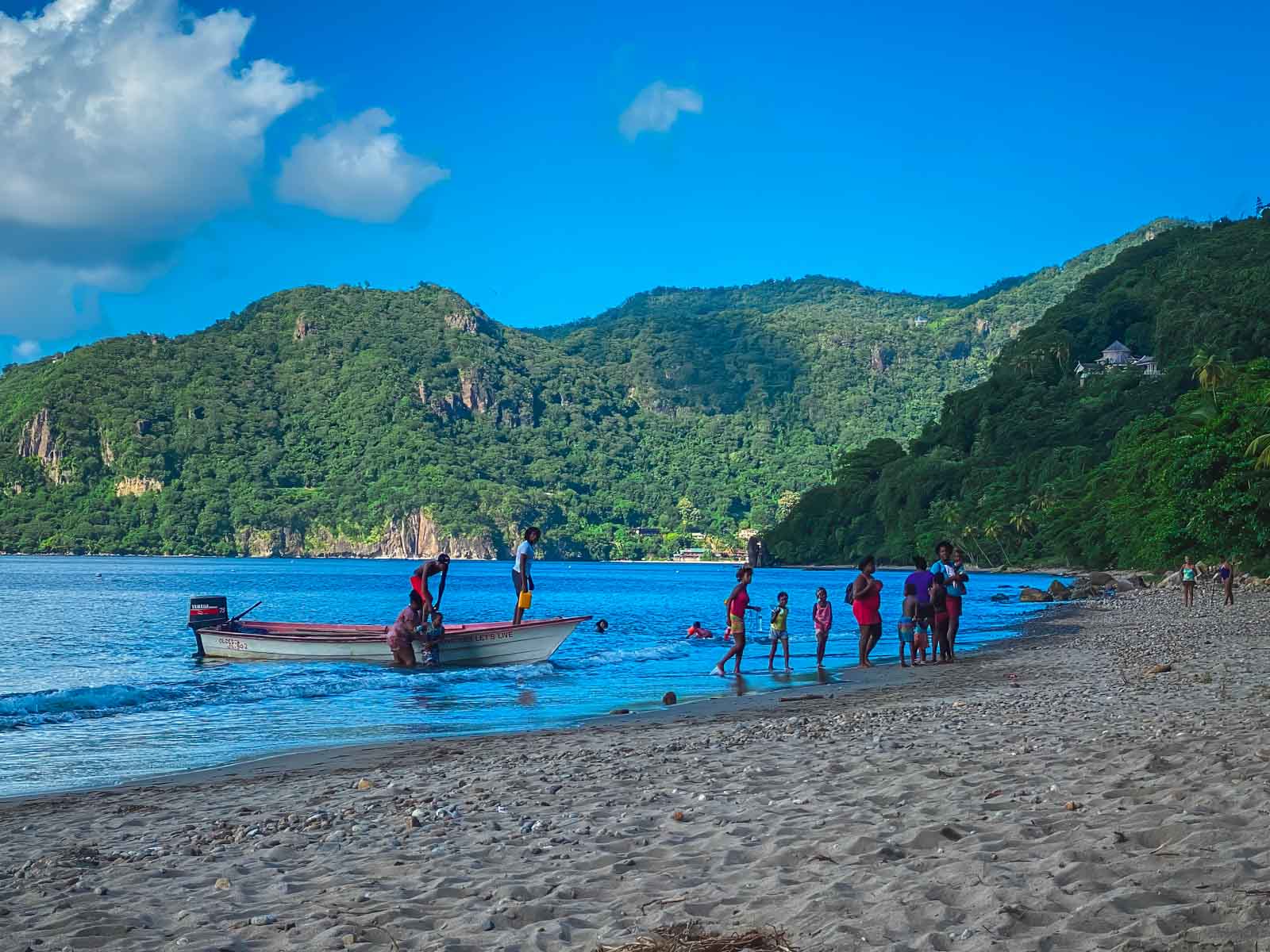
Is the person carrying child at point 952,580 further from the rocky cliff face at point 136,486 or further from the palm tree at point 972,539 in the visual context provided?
the rocky cliff face at point 136,486

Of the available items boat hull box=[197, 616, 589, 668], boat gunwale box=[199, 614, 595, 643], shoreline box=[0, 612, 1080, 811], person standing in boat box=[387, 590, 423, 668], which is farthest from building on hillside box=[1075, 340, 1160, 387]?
person standing in boat box=[387, 590, 423, 668]

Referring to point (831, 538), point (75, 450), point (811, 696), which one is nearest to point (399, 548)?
point (75, 450)

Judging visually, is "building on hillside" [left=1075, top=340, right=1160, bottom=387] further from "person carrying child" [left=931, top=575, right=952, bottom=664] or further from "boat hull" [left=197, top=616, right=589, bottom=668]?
"boat hull" [left=197, top=616, right=589, bottom=668]

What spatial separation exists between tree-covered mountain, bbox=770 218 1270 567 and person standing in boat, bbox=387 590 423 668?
98.7 ft

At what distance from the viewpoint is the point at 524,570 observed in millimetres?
22031

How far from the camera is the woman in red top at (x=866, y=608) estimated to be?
20.1 metres

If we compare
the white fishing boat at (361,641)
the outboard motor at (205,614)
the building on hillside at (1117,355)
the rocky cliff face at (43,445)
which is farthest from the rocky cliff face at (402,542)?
the white fishing boat at (361,641)

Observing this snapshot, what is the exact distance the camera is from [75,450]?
18988 centimetres

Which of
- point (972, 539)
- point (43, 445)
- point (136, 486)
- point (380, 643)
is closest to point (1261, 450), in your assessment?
point (380, 643)

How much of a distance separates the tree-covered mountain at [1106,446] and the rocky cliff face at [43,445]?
123 metres

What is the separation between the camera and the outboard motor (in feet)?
88.5

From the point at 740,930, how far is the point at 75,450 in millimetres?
209490

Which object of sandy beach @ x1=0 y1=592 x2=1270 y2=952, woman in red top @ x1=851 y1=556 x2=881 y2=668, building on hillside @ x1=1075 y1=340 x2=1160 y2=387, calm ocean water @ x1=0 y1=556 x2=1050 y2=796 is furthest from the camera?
building on hillside @ x1=1075 y1=340 x2=1160 y2=387

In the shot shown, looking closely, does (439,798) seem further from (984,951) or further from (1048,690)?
(1048,690)
